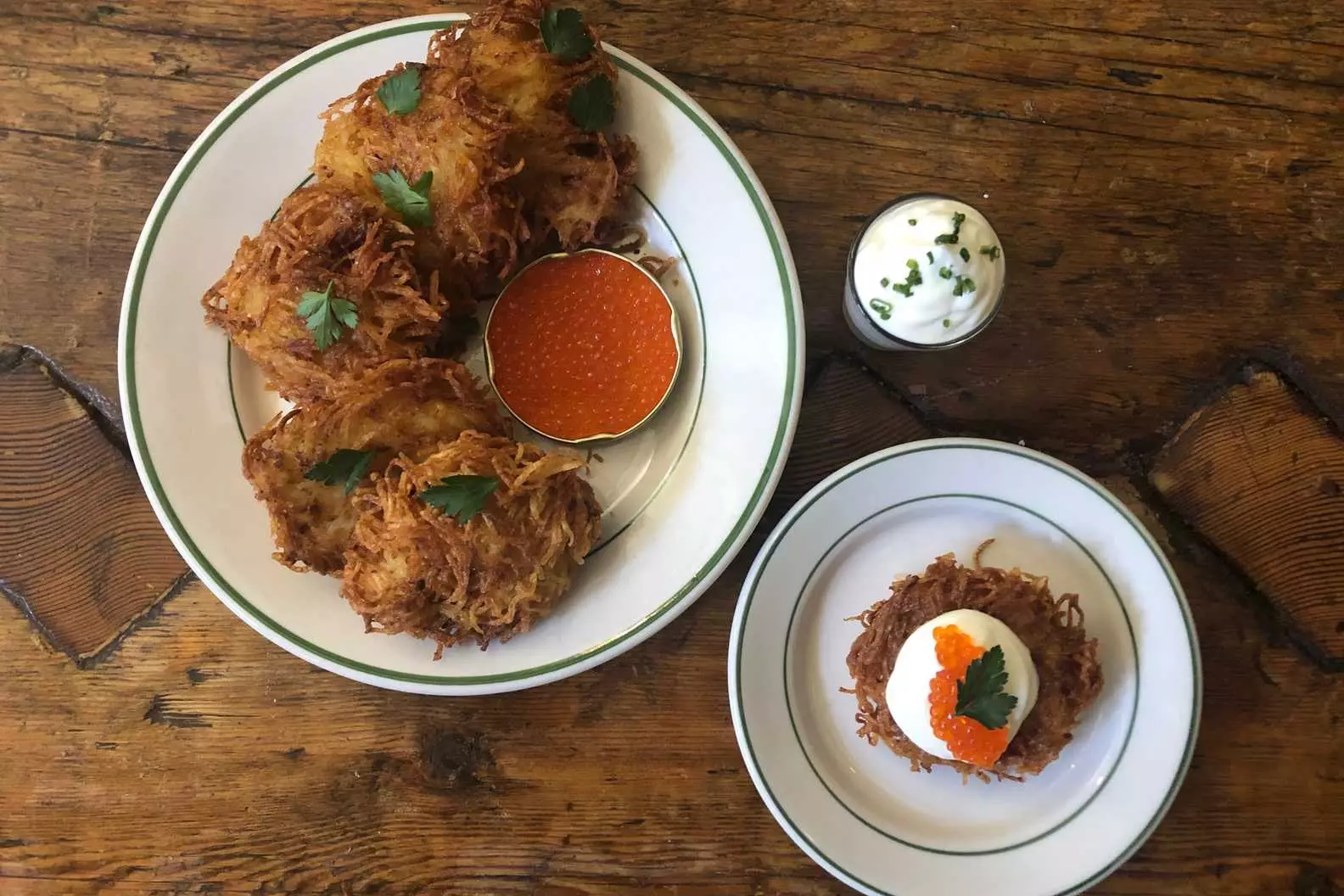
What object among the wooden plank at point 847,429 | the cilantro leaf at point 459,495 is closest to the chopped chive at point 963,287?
the wooden plank at point 847,429

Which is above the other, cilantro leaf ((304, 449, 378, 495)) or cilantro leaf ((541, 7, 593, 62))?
cilantro leaf ((541, 7, 593, 62))

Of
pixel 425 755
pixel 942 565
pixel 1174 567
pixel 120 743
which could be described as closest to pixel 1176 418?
pixel 1174 567

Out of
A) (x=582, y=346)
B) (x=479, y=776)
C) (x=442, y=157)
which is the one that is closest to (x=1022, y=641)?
(x=582, y=346)

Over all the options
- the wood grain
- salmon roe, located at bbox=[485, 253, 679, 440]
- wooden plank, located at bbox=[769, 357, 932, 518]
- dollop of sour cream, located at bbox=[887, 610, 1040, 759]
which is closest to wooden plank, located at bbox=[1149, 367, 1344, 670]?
dollop of sour cream, located at bbox=[887, 610, 1040, 759]

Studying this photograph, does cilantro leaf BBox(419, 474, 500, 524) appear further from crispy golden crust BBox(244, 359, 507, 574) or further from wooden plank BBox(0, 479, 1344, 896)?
wooden plank BBox(0, 479, 1344, 896)

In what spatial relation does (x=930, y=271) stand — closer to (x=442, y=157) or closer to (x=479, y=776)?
(x=442, y=157)

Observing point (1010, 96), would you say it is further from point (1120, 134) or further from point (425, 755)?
point (425, 755)
